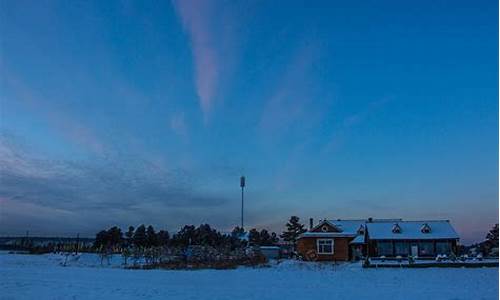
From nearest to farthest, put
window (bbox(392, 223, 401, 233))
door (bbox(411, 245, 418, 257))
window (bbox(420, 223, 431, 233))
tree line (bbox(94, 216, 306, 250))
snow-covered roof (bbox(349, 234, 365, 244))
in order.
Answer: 1. door (bbox(411, 245, 418, 257))
2. snow-covered roof (bbox(349, 234, 365, 244))
3. window (bbox(420, 223, 431, 233))
4. window (bbox(392, 223, 401, 233))
5. tree line (bbox(94, 216, 306, 250))

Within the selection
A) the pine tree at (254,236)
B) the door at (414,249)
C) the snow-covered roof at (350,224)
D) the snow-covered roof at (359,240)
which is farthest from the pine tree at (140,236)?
the door at (414,249)

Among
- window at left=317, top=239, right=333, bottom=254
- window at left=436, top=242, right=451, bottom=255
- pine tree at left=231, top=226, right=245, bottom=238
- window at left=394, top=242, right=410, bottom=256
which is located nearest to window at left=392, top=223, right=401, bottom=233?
window at left=394, top=242, right=410, bottom=256

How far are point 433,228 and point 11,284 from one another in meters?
43.7

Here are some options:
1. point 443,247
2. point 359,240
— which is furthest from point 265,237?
point 443,247

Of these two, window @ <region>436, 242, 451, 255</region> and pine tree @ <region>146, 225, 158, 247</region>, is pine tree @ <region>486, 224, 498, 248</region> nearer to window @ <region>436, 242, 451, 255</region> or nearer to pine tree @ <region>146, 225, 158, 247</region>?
window @ <region>436, 242, 451, 255</region>

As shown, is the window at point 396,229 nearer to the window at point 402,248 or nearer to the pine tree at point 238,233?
the window at point 402,248

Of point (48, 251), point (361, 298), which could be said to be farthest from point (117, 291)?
point (48, 251)

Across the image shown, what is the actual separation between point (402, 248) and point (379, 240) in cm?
243

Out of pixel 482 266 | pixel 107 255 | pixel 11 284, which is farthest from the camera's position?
pixel 107 255

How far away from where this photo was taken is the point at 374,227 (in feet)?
173

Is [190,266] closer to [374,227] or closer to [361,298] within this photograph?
[361,298]

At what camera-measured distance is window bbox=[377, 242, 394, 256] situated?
50.6 m

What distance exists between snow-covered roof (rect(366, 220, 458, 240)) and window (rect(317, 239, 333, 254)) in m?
5.74

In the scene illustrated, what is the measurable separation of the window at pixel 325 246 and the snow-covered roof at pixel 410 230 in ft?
18.8
